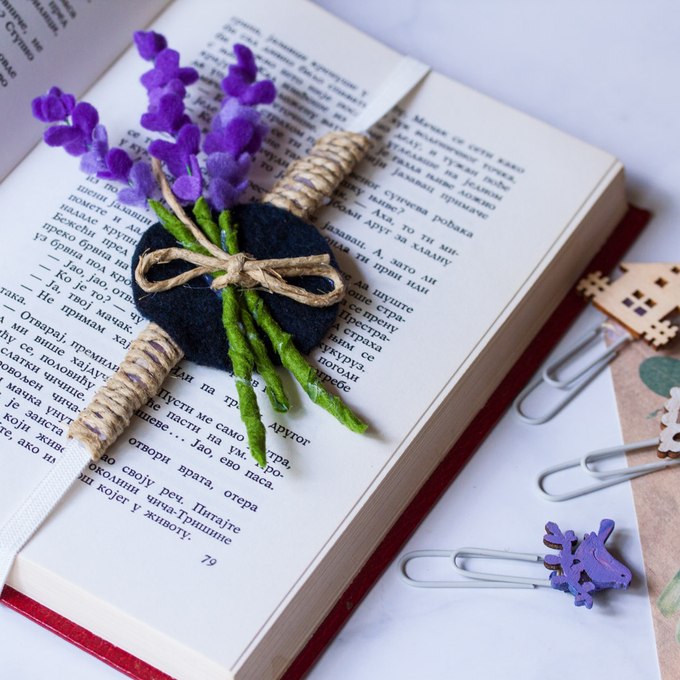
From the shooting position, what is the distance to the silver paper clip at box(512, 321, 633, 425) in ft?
3.20

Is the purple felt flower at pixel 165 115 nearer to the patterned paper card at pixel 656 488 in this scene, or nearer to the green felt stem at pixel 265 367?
the green felt stem at pixel 265 367

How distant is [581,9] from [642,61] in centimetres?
11

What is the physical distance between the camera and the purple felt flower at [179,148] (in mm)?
929

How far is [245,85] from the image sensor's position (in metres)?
1.00

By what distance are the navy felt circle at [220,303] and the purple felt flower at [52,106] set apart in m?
0.15

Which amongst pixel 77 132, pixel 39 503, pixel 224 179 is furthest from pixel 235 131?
pixel 39 503

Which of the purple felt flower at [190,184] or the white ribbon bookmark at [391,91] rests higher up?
the white ribbon bookmark at [391,91]

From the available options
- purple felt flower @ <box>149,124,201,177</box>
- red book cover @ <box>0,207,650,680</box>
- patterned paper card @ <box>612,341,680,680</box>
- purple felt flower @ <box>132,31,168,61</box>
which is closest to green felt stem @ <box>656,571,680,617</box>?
patterned paper card @ <box>612,341,680,680</box>

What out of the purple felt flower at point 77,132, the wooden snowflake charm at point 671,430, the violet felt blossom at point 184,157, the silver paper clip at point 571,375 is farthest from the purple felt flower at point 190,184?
the wooden snowflake charm at point 671,430

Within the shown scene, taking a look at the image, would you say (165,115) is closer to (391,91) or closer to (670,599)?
(391,91)

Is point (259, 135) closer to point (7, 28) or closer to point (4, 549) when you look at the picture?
point (7, 28)

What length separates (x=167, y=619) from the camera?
78 centimetres

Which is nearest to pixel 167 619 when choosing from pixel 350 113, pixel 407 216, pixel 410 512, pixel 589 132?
pixel 410 512

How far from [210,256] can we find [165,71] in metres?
0.22
